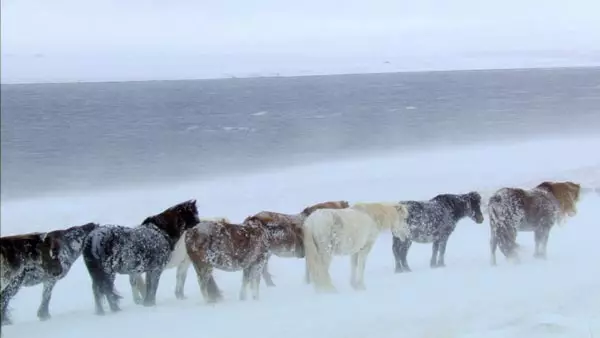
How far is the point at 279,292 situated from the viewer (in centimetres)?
164

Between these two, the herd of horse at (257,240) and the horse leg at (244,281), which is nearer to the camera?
the herd of horse at (257,240)

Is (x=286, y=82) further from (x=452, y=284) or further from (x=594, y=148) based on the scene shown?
(x=594, y=148)

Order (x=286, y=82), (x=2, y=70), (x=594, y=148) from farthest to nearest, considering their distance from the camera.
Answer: (x=594, y=148) → (x=286, y=82) → (x=2, y=70)

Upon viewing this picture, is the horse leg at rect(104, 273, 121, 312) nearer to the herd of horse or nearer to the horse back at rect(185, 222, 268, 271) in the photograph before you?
the herd of horse

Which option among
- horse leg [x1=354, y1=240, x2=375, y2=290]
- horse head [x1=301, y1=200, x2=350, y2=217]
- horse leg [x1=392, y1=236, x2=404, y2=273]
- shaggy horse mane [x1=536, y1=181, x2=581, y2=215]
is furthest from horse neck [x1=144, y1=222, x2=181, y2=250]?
shaggy horse mane [x1=536, y1=181, x2=581, y2=215]

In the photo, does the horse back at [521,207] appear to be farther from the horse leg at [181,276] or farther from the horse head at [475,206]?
the horse leg at [181,276]

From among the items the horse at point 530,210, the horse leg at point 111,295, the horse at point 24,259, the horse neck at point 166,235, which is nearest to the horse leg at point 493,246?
the horse at point 530,210

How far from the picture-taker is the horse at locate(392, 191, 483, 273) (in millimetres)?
1877

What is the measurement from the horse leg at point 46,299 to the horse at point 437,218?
861 millimetres

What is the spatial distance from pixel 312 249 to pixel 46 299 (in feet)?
2.11

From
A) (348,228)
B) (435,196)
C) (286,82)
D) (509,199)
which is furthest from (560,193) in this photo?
(286,82)

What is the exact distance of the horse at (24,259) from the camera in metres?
1.29

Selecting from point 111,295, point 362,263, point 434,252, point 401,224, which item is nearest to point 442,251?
point 434,252

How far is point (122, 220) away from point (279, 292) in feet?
1.29
